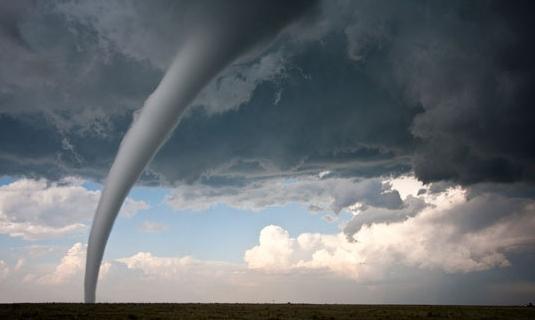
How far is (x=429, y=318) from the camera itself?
4259 centimetres

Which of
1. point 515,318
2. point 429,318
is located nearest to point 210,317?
point 429,318

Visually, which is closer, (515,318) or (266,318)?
(266,318)

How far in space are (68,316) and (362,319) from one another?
2486 cm

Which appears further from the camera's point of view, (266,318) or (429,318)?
(429,318)

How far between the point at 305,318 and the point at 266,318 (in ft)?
12.6

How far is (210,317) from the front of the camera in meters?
40.6

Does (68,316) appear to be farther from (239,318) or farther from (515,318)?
(515,318)

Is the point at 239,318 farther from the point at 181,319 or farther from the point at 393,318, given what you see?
the point at 393,318

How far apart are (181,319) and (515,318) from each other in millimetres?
29285

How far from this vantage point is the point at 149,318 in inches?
1567

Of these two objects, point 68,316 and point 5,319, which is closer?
point 5,319

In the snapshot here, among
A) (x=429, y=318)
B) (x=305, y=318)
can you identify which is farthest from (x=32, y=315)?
(x=429, y=318)

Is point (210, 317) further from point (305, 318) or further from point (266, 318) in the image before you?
point (305, 318)

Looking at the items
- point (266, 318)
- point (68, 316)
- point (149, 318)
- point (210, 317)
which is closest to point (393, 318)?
point (266, 318)
